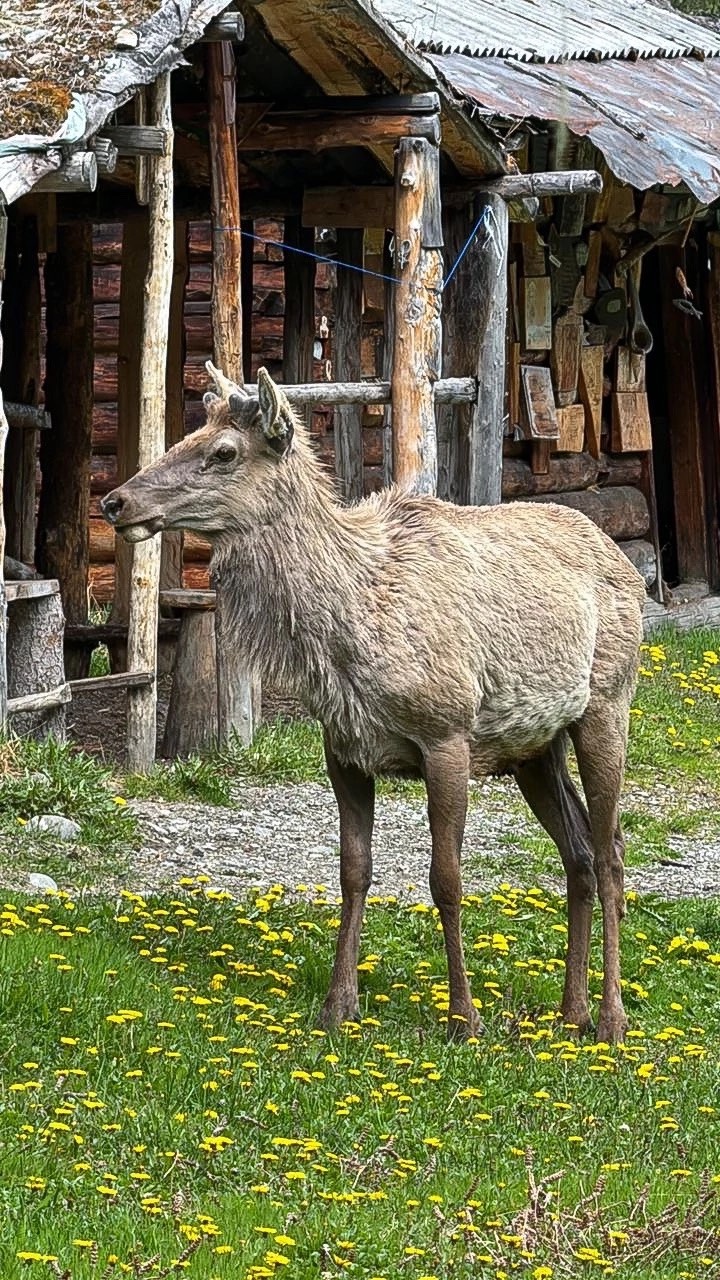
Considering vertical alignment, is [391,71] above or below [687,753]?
above

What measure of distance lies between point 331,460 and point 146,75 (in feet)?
25.1

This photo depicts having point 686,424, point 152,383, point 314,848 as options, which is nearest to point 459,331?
point 152,383

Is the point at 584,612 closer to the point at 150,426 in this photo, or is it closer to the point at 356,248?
the point at 150,426

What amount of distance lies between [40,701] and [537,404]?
672 centimetres

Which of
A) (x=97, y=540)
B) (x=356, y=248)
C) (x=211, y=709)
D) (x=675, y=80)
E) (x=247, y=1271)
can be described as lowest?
(x=247, y=1271)

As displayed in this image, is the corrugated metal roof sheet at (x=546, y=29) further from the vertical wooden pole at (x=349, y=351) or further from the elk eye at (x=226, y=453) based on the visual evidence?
the elk eye at (x=226, y=453)

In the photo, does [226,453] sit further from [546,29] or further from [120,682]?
[546,29]

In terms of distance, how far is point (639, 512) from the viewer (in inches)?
651

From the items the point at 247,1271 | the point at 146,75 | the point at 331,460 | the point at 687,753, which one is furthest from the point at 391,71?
the point at 247,1271

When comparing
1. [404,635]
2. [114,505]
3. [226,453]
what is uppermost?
[226,453]

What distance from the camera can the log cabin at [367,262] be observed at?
33.1ft

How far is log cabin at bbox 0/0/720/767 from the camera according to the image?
10102 mm

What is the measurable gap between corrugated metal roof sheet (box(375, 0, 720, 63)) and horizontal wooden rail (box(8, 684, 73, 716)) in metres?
4.49

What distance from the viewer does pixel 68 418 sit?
13180mm
